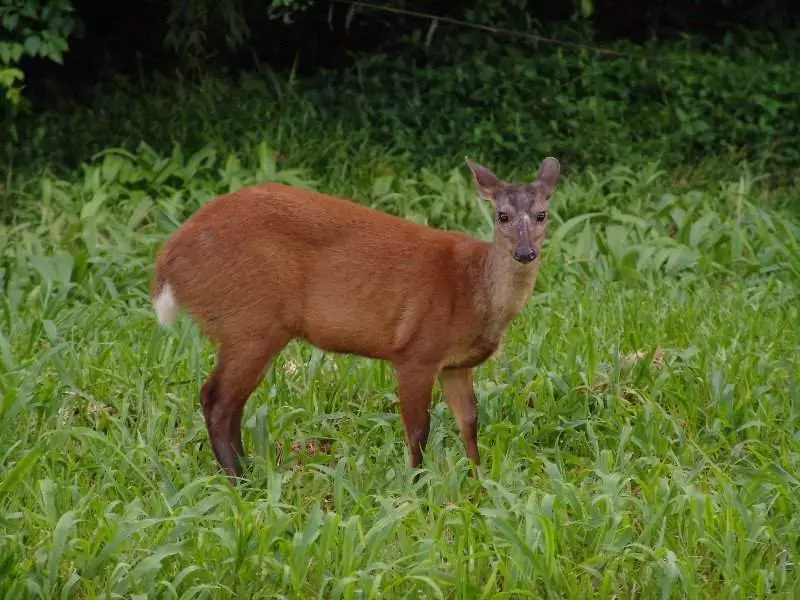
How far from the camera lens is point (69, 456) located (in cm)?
507

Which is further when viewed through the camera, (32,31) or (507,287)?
(32,31)

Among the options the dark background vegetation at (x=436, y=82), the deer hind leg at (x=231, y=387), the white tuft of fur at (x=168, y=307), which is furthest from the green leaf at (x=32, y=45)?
the deer hind leg at (x=231, y=387)

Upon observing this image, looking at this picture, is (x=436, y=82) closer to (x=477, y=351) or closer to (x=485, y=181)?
(x=485, y=181)

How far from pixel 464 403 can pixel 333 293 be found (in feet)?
2.01

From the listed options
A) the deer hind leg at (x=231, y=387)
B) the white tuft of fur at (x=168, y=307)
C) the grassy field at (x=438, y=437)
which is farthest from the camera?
the white tuft of fur at (x=168, y=307)

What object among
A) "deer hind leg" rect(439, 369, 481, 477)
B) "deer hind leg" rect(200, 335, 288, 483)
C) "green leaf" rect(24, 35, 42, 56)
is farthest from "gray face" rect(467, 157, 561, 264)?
"green leaf" rect(24, 35, 42, 56)

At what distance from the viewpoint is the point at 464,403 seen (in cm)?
548

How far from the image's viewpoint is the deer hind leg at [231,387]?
526 centimetres

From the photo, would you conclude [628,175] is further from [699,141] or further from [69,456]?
[69,456]

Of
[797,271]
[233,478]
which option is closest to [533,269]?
[233,478]

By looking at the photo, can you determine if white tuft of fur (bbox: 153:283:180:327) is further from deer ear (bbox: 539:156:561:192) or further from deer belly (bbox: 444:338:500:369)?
deer ear (bbox: 539:156:561:192)

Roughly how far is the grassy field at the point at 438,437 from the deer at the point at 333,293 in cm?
20

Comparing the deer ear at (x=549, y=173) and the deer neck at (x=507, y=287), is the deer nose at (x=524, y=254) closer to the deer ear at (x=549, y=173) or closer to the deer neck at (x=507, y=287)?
the deer neck at (x=507, y=287)


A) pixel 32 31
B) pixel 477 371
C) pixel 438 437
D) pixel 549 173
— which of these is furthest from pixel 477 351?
pixel 32 31
